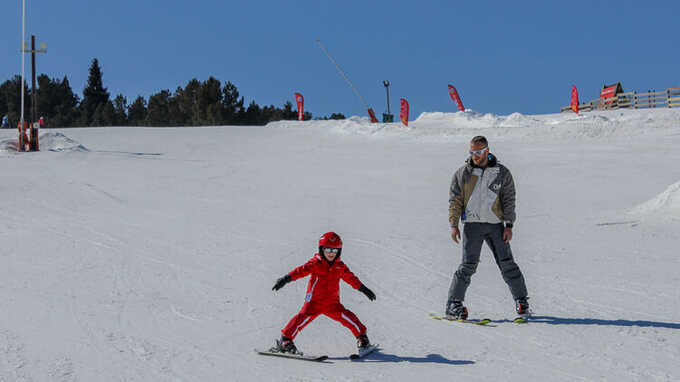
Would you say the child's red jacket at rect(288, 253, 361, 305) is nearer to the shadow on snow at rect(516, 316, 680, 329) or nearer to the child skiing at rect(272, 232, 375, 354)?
the child skiing at rect(272, 232, 375, 354)

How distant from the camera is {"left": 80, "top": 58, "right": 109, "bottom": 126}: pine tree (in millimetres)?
75688

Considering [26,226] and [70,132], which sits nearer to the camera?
[26,226]

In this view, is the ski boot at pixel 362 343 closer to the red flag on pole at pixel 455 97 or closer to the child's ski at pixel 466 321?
the child's ski at pixel 466 321

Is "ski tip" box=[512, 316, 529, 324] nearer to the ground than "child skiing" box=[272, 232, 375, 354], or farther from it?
nearer to the ground

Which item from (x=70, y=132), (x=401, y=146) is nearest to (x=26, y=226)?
(x=401, y=146)

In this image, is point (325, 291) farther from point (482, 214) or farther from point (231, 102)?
point (231, 102)

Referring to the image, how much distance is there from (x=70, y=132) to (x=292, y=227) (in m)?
24.7

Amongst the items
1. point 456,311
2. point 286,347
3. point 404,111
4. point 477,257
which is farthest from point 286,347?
point 404,111

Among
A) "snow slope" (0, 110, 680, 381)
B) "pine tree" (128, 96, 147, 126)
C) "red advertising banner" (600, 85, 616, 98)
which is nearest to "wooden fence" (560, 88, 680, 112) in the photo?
"red advertising banner" (600, 85, 616, 98)

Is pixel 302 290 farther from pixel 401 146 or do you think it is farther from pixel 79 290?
pixel 401 146

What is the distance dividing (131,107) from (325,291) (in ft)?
269

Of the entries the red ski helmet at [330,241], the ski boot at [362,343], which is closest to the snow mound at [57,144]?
the red ski helmet at [330,241]

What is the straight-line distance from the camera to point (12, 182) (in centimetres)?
1494

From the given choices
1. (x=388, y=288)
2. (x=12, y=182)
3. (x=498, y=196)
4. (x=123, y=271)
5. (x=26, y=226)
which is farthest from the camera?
(x=12, y=182)
